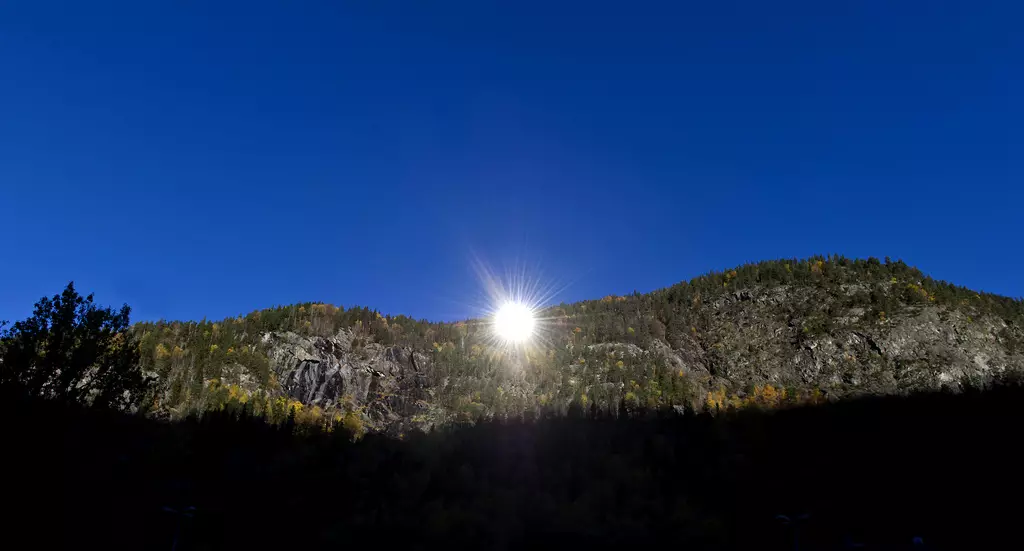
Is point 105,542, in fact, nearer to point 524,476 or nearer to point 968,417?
point 524,476

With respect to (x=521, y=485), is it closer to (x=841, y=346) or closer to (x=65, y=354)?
(x=65, y=354)

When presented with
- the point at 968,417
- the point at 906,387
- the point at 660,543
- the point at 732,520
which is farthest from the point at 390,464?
the point at 906,387

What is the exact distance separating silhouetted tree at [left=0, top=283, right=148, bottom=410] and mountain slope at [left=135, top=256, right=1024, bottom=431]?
1558 inches

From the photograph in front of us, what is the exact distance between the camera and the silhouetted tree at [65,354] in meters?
39.1

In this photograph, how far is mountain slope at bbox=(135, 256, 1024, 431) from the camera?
89.8 meters

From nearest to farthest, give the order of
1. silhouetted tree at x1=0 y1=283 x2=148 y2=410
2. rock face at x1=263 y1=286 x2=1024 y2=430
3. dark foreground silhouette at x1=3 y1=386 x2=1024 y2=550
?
dark foreground silhouette at x1=3 y1=386 x2=1024 y2=550, silhouetted tree at x1=0 y1=283 x2=148 y2=410, rock face at x1=263 y1=286 x2=1024 y2=430

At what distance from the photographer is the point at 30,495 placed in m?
26.7

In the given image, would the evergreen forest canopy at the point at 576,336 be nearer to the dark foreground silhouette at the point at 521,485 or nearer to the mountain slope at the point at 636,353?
the mountain slope at the point at 636,353

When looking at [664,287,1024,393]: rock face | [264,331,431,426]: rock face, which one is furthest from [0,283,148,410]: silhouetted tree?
[664,287,1024,393]: rock face

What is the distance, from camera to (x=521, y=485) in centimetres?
4128

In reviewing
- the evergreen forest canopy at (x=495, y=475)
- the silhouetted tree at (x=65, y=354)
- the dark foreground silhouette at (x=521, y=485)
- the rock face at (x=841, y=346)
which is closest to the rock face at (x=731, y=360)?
the rock face at (x=841, y=346)

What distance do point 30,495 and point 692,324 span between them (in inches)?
4283

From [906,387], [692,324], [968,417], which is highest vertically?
[692,324]

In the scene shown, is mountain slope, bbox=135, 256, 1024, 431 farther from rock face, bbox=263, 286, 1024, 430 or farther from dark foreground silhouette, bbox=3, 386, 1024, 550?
dark foreground silhouette, bbox=3, 386, 1024, 550
